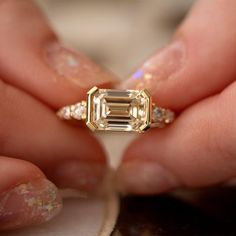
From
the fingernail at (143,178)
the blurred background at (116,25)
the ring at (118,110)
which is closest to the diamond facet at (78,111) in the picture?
the ring at (118,110)

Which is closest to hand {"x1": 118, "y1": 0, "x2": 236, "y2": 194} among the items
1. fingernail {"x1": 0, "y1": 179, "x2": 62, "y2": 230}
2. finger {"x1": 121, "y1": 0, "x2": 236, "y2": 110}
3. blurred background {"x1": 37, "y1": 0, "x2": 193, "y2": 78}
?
finger {"x1": 121, "y1": 0, "x2": 236, "y2": 110}

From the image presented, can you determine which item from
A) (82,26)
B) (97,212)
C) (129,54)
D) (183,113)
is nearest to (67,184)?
(97,212)

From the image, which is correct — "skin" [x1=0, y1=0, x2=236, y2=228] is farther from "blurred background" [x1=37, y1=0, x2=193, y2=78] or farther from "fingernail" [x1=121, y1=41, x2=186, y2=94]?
"blurred background" [x1=37, y1=0, x2=193, y2=78]

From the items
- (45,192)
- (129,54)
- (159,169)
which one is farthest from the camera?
(129,54)

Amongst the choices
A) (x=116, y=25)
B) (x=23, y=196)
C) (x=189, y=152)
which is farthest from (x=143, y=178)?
(x=116, y=25)

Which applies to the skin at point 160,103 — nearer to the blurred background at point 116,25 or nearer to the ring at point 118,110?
the ring at point 118,110

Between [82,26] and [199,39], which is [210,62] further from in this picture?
[82,26]

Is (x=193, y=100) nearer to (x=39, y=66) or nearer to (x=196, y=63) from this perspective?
(x=196, y=63)

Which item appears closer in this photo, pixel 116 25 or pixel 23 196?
pixel 23 196
